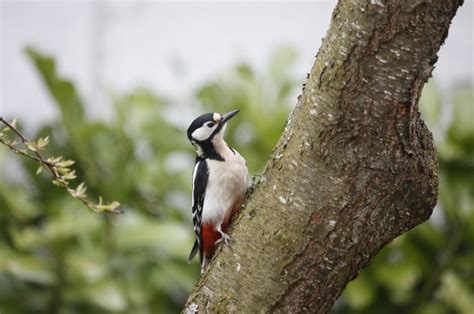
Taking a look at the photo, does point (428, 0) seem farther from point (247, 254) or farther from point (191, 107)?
point (191, 107)

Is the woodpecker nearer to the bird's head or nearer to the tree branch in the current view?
the bird's head

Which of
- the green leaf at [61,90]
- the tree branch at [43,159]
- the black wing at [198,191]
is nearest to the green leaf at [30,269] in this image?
the green leaf at [61,90]

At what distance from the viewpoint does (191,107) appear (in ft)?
17.9

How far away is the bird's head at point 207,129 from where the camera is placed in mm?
3057

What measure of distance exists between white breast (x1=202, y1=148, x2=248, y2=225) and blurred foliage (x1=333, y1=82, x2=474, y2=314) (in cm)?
178

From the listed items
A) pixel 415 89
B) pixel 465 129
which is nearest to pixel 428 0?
pixel 415 89

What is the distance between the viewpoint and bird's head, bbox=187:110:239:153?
3057mm

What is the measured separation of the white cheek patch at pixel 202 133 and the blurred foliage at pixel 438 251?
1908mm

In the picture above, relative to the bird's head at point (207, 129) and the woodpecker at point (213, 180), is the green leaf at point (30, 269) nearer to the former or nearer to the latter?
the woodpecker at point (213, 180)

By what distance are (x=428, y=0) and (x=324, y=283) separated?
0.83 meters

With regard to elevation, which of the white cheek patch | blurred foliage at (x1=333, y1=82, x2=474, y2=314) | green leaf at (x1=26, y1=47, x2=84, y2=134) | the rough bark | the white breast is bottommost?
the rough bark

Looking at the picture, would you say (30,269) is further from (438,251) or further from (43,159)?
(43,159)

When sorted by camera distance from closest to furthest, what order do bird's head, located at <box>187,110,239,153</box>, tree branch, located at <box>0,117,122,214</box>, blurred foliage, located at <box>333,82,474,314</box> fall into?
tree branch, located at <box>0,117,122,214</box> < bird's head, located at <box>187,110,239,153</box> < blurred foliage, located at <box>333,82,474,314</box>

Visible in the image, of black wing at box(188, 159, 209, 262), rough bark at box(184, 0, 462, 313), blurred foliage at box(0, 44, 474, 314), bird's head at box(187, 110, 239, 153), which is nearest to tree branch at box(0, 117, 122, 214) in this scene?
rough bark at box(184, 0, 462, 313)
